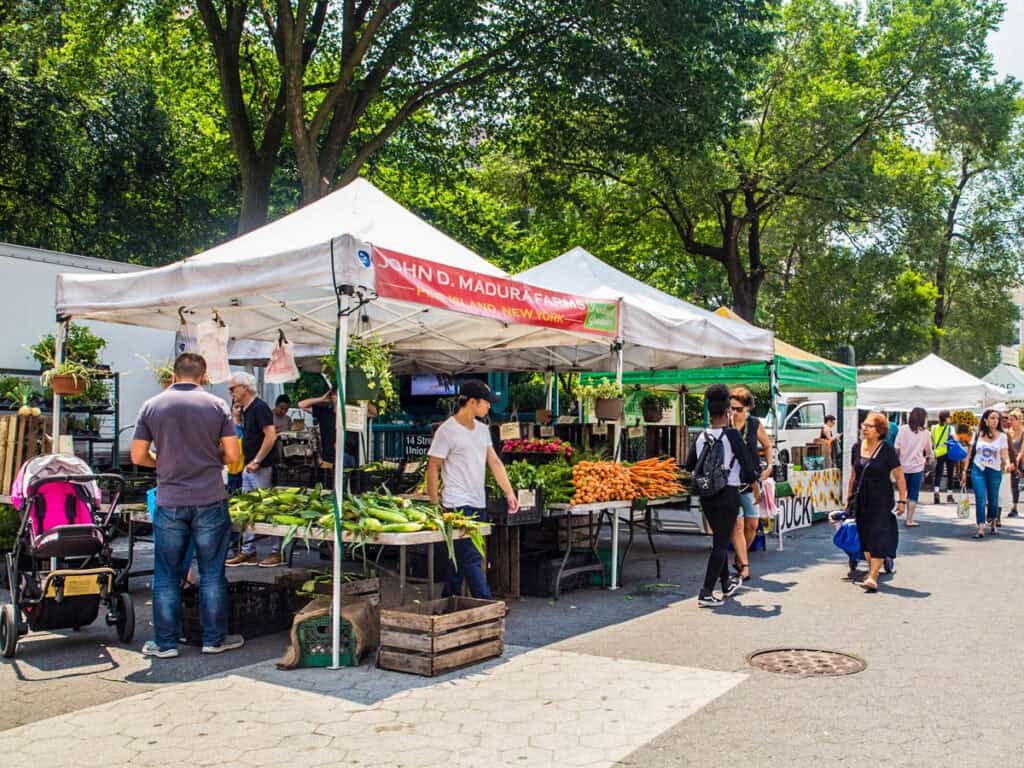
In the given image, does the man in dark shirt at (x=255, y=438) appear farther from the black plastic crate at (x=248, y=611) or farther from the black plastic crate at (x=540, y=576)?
the black plastic crate at (x=540, y=576)

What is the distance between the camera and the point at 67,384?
27.8 ft

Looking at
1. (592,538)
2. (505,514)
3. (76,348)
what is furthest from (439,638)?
(76,348)

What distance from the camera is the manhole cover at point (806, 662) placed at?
21.2 ft

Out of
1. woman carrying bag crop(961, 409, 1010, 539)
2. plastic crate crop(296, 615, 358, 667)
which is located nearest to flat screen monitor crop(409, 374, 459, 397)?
woman carrying bag crop(961, 409, 1010, 539)

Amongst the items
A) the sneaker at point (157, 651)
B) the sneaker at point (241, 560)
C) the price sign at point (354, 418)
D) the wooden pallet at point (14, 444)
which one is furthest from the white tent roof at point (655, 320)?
the wooden pallet at point (14, 444)

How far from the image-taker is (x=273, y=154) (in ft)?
54.3

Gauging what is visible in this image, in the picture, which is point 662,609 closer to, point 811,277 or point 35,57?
point 35,57

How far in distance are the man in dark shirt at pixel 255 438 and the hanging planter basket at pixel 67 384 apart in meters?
1.64

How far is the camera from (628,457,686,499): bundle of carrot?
9.86m

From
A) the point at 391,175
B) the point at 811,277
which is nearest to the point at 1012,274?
the point at 811,277

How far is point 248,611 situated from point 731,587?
4412mm

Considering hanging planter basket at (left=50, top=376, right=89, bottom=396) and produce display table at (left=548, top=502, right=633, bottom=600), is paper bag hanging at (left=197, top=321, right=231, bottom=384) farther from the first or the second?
produce display table at (left=548, top=502, right=633, bottom=600)

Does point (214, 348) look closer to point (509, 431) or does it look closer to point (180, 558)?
point (180, 558)

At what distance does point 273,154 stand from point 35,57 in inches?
400
